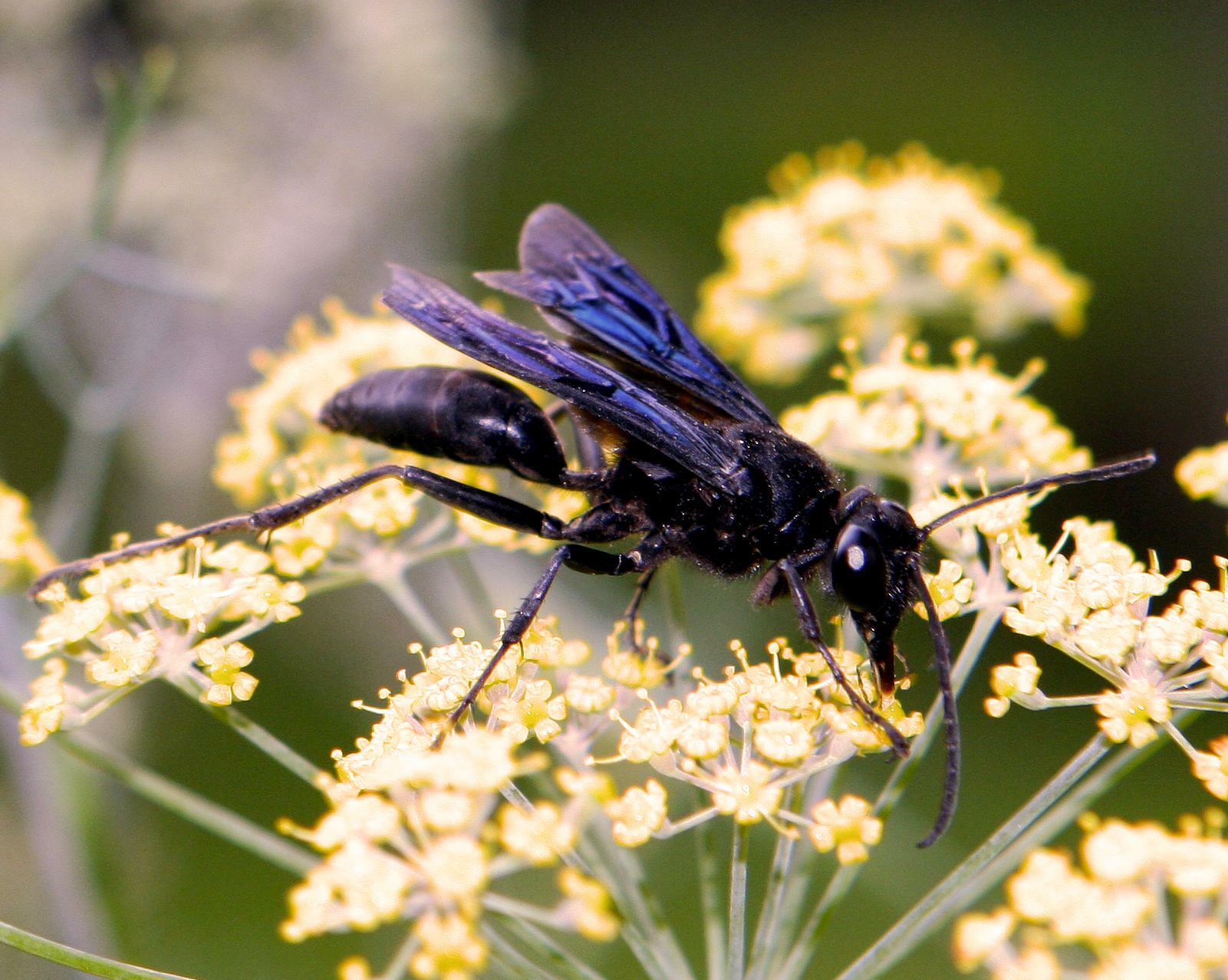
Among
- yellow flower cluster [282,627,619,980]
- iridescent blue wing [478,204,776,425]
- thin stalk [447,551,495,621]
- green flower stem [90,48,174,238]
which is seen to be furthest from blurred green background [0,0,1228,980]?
yellow flower cluster [282,627,619,980]

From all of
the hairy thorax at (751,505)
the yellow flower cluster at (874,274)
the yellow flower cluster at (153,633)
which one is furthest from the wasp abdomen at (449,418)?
the yellow flower cluster at (874,274)

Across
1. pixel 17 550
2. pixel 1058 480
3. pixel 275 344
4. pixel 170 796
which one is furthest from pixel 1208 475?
pixel 275 344

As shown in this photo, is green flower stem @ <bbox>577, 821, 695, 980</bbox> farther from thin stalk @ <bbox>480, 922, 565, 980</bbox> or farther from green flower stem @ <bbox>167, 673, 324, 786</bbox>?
green flower stem @ <bbox>167, 673, 324, 786</bbox>

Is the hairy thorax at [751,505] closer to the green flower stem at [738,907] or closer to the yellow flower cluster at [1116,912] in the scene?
the green flower stem at [738,907]

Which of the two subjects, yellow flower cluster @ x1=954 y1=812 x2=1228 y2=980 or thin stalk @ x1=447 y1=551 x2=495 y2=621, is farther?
thin stalk @ x1=447 y1=551 x2=495 y2=621

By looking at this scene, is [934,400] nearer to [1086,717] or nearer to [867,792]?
[867,792]

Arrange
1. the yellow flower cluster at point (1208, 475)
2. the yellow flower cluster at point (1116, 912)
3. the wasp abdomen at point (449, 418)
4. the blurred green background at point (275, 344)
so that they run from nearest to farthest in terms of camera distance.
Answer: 1. the yellow flower cluster at point (1116, 912)
2. the yellow flower cluster at point (1208, 475)
3. the wasp abdomen at point (449, 418)
4. the blurred green background at point (275, 344)

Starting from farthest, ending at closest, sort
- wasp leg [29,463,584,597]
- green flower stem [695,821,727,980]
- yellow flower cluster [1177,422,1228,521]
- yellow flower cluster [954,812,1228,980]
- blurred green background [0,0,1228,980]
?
blurred green background [0,0,1228,980]
yellow flower cluster [1177,422,1228,521]
wasp leg [29,463,584,597]
green flower stem [695,821,727,980]
yellow flower cluster [954,812,1228,980]
